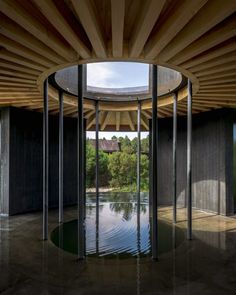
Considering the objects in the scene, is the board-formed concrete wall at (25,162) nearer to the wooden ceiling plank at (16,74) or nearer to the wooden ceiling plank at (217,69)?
the wooden ceiling plank at (16,74)

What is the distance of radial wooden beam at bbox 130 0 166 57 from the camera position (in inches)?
133

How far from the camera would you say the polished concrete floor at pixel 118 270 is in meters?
4.31

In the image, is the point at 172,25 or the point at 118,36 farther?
the point at 118,36

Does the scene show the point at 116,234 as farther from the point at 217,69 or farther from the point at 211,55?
the point at 211,55

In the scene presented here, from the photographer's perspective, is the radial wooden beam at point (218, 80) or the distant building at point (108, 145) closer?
the radial wooden beam at point (218, 80)

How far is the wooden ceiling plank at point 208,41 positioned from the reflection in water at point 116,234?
14.1ft

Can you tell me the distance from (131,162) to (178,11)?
19457 mm

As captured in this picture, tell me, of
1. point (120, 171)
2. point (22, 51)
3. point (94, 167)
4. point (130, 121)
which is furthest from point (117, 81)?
point (120, 171)

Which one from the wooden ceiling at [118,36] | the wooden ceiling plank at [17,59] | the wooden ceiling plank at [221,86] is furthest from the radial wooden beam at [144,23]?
the wooden ceiling plank at [221,86]

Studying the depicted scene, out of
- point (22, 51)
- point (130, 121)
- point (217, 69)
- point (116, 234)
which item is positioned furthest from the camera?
point (130, 121)

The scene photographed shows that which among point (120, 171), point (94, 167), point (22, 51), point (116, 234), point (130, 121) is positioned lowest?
point (116, 234)

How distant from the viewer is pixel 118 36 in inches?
165

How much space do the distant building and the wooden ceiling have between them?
17997 millimetres

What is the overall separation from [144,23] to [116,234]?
5.73 metres
